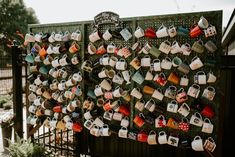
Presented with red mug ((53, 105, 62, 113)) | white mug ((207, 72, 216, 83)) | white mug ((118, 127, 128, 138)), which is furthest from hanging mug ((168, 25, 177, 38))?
red mug ((53, 105, 62, 113))

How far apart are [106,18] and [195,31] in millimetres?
1272

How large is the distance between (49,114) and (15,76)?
35.0 inches

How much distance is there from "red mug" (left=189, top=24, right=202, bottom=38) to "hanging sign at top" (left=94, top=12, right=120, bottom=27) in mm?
1030

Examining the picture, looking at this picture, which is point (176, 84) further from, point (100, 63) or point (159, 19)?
point (100, 63)

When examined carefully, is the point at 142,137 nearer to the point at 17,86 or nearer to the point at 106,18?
the point at 106,18

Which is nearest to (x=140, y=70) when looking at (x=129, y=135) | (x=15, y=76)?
(x=129, y=135)

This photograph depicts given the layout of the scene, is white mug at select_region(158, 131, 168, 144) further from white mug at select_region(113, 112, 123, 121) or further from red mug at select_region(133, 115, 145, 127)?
white mug at select_region(113, 112, 123, 121)

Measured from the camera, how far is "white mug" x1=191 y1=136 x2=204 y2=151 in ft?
11.0

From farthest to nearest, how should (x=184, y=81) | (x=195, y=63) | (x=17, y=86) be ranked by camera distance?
(x=17, y=86)
(x=184, y=81)
(x=195, y=63)

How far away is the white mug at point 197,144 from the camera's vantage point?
3.36m

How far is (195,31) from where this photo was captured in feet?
10.8

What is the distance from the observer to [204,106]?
3.36 m

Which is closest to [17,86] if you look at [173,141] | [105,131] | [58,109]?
[58,109]

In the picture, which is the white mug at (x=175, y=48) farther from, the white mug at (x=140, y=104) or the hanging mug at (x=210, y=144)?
the hanging mug at (x=210, y=144)
